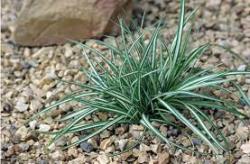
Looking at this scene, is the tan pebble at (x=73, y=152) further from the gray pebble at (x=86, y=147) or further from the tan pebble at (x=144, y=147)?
the tan pebble at (x=144, y=147)

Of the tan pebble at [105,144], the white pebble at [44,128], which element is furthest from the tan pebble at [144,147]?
the white pebble at [44,128]

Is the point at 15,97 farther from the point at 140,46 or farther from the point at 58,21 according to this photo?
the point at 140,46

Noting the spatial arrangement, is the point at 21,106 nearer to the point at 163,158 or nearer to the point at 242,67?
the point at 163,158

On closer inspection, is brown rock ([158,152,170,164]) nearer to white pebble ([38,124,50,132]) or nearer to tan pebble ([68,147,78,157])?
tan pebble ([68,147,78,157])

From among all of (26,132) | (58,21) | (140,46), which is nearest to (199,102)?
(140,46)

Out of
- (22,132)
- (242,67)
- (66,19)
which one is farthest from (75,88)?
(242,67)
